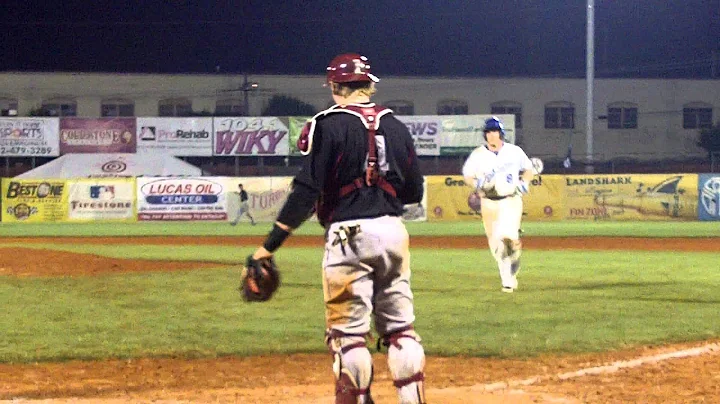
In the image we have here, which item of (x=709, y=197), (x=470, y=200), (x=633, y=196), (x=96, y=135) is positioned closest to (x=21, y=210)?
(x=96, y=135)

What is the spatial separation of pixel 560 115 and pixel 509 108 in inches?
121

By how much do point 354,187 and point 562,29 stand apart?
2330 inches

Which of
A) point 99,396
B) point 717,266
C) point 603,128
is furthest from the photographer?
point 603,128

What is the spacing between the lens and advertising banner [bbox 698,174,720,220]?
Answer: 38219mm

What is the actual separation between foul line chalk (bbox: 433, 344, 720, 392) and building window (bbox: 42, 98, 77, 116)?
53475mm

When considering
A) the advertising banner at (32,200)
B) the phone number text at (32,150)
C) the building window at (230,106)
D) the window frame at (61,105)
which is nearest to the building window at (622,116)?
the building window at (230,106)

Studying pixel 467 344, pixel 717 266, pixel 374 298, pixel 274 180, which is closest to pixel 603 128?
pixel 274 180

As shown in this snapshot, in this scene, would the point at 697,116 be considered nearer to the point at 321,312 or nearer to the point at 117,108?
the point at 117,108

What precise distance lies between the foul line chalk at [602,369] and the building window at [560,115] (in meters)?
52.7

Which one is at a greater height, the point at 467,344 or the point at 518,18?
the point at 518,18

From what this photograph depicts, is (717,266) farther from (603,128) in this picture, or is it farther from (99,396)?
(603,128)

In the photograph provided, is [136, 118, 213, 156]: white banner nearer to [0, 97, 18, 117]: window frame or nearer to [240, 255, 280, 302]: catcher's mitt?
[0, 97, 18, 117]: window frame

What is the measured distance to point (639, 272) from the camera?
1591 centimetres

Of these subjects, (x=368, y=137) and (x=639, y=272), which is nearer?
(x=368, y=137)
